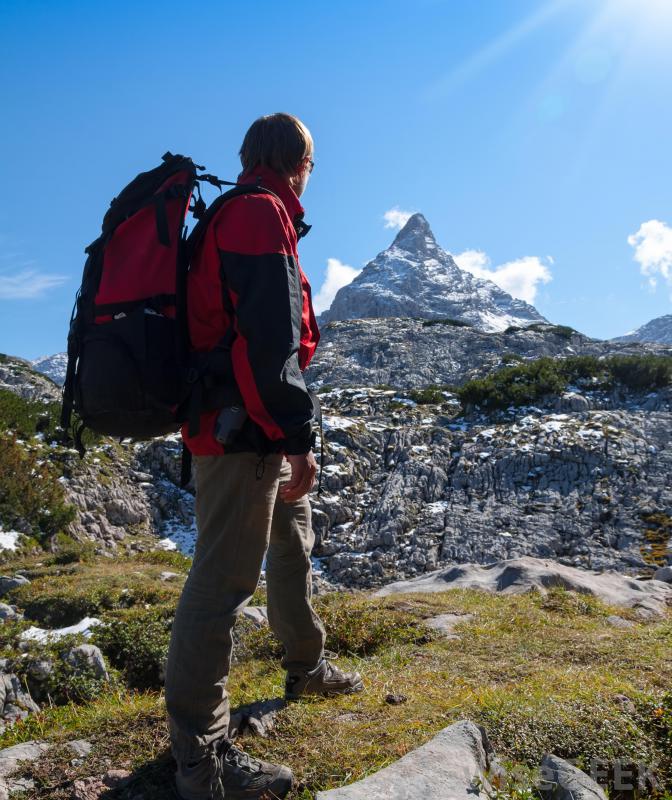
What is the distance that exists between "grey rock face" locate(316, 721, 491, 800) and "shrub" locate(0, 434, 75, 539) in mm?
12057

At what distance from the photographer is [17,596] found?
325 inches

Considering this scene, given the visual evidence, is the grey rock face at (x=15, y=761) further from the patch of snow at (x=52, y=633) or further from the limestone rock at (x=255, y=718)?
the patch of snow at (x=52, y=633)

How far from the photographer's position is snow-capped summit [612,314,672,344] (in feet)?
488

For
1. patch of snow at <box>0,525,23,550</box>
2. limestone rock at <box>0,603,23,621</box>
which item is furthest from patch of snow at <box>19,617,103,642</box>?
patch of snow at <box>0,525,23,550</box>

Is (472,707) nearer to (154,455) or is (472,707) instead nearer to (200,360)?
(200,360)

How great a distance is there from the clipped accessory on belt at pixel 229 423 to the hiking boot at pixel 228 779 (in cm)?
147

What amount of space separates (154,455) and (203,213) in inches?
651

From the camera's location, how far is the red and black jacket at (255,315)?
2666 mm

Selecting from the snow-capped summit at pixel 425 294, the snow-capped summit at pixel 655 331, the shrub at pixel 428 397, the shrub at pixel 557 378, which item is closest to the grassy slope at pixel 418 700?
the shrub at pixel 557 378

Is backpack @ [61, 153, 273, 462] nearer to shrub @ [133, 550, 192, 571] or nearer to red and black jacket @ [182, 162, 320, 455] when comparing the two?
red and black jacket @ [182, 162, 320, 455]

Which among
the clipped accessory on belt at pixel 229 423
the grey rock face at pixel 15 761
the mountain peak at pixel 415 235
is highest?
the mountain peak at pixel 415 235

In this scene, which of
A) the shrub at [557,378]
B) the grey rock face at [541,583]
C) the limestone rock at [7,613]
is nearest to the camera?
the limestone rock at [7,613]

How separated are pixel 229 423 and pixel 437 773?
1835mm

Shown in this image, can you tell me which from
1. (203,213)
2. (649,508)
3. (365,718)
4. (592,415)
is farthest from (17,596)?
(592,415)
